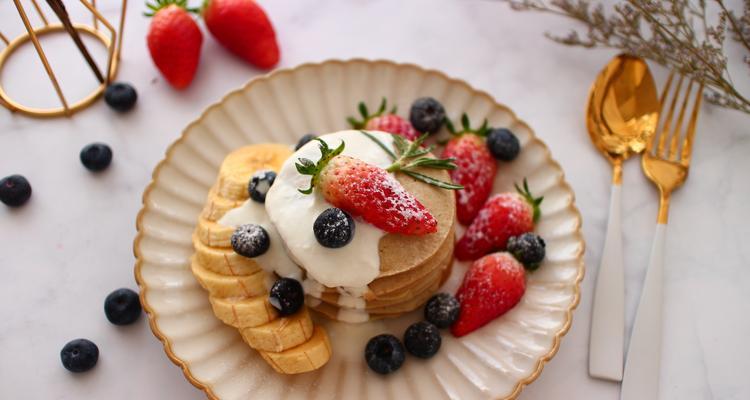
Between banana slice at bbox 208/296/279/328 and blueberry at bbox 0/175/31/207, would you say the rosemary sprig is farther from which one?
blueberry at bbox 0/175/31/207

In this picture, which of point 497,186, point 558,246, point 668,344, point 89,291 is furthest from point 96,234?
point 668,344

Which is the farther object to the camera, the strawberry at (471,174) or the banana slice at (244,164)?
the strawberry at (471,174)

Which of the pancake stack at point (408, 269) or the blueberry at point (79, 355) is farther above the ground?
the pancake stack at point (408, 269)

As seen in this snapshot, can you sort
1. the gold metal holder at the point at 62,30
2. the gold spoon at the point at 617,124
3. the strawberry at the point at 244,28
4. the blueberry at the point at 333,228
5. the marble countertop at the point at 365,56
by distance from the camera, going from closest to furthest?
the blueberry at the point at 333,228 < the marble countertop at the point at 365,56 < the gold spoon at the point at 617,124 < the gold metal holder at the point at 62,30 < the strawberry at the point at 244,28

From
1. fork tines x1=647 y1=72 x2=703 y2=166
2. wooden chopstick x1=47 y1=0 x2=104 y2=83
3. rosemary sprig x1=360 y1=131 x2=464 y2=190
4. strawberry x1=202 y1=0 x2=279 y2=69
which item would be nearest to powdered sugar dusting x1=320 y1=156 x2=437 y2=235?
rosemary sprig x1=360 y1=131 x2=464 y2=190

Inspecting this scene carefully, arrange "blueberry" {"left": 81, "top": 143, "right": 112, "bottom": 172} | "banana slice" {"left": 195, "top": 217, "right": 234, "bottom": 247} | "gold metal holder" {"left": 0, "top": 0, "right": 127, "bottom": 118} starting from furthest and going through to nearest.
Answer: "gold metal holder" {"left": 0, "top": 0, "right": 127, "bottom": 118}
"blueberry" {"left": 81, "top": 143, "right": 112, "bottom": 172}
"banana slice" {"left": 195, "top": 217, "right": 234, "bottom": 247}

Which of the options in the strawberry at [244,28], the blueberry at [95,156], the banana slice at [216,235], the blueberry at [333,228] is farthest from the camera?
the strawberry at [244,28]

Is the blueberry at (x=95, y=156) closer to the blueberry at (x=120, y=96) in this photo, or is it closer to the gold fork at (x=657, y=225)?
the blueberry at (x=120, y=96)

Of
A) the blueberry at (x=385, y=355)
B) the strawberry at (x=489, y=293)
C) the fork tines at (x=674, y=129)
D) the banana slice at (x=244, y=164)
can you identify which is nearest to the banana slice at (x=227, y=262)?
the banana slice at (x=244, y=164)
